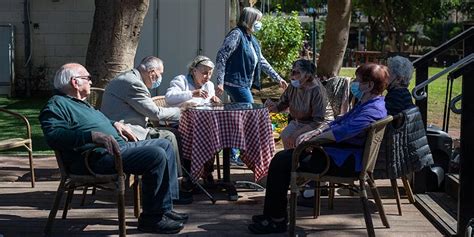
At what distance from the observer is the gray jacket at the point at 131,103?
591 centimetres

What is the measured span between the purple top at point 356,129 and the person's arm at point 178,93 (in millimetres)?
1802

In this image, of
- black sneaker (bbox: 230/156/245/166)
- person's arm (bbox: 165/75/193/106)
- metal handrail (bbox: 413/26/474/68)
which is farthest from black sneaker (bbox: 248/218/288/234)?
black sneaker (bbox: 230/156/245/166)

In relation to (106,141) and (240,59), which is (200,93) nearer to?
(240,59)

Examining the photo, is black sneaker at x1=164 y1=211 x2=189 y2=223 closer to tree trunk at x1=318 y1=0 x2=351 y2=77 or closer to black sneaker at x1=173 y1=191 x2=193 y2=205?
black sneaker at x1=173 y1=191 x2=193 y2=205

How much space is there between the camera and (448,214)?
18.9 feet

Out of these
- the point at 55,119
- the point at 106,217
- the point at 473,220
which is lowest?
the point at 106,217

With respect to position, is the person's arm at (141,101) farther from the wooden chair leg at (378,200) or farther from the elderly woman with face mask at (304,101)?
the wooden chair leg at (378,200)

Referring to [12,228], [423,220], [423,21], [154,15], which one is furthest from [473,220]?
[423,21]

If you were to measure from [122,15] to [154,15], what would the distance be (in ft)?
16.2

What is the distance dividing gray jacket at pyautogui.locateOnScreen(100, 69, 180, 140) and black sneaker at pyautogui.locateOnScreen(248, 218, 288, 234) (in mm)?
1210

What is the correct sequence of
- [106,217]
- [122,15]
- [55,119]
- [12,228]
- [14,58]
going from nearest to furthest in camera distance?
[55,119] < [12,228] < [106,217] < [122,15] < [14,58]

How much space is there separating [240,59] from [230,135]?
1.64 meters

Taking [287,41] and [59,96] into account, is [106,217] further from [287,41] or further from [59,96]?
[287,41]

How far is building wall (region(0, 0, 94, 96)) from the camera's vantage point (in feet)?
48.0
